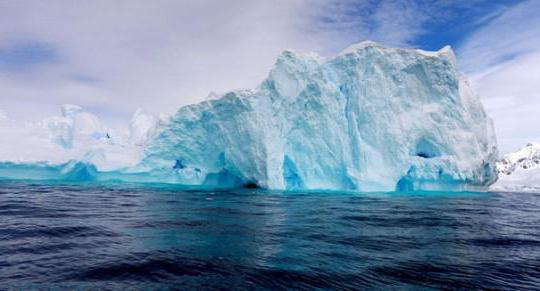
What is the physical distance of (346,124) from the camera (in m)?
26.5

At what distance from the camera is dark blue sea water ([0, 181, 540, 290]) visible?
4863 mm

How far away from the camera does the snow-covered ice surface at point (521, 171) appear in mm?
A: 45925

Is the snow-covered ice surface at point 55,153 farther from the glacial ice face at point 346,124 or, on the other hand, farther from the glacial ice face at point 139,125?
the glacial ice face at point 139,125

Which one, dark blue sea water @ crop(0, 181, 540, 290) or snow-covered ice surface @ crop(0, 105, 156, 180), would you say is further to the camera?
snow-covered ice surface @ crop(0, 105, 156, 180)

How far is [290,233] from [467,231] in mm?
4905

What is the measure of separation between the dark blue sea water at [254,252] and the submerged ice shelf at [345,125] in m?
14.6

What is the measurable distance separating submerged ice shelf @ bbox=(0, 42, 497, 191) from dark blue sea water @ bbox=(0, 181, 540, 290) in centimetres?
1455

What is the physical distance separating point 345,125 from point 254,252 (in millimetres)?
20991

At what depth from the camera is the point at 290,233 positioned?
8414 mm

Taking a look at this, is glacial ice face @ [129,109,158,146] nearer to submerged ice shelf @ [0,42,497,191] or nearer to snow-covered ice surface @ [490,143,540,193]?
submerged ice shelf @ [0,42,497,191]

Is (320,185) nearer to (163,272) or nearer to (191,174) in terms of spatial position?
(191,174)

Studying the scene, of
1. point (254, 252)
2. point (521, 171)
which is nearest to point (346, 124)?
point (254, 252)

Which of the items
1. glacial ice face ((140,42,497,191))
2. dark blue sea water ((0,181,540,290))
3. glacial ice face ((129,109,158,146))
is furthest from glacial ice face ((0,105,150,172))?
dark blue sea water ((0,181,540,290))

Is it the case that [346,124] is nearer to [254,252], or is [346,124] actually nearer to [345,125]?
[345,125]
